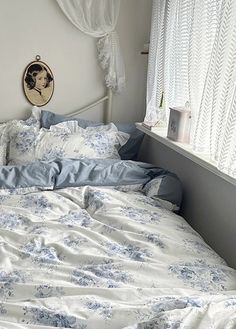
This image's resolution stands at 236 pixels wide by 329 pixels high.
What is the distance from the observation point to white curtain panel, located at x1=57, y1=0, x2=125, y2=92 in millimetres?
2205

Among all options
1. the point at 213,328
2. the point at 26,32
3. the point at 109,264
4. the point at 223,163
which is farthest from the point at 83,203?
the point at 26,32

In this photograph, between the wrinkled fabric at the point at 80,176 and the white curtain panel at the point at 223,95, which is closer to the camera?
the white curtain panel at the point at 223,95

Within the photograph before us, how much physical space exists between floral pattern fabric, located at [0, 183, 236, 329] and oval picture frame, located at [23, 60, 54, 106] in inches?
34.6

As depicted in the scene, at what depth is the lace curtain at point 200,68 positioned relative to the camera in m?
1.35

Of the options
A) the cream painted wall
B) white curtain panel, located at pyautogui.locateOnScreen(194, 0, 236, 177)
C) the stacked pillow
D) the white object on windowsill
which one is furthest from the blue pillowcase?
white curtain panel, located at pyautogui.locateOnScreen(194, 0, 236, 177)

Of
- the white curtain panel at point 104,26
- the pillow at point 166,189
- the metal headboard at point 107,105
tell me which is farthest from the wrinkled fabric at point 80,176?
the white curtain panel at point 104,26

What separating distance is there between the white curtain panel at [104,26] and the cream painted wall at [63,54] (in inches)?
2.2

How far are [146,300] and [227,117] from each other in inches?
29.7

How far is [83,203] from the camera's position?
163cm

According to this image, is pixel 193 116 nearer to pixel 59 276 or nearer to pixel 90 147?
pixel 90 147

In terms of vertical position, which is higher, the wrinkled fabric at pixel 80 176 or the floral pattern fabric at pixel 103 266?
the wrinkled fabric at pixel 80 176

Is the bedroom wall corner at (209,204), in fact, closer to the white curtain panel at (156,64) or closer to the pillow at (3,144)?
the white curtain panel at (156,64)

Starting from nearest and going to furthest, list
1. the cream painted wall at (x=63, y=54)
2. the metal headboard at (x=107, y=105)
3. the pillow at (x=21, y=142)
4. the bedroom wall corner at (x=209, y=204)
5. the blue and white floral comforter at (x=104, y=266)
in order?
1. the blue and white floral comforter at (x=104, y=266)
2. the bedroom wall corner at (x=209, y=204)
3. the pillow at (x=21, y=142)
4. the cream painted wall at (x=63, y=54)
5. the metal headboard at (x=107, y=105)

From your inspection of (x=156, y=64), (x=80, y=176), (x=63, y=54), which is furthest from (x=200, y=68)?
(x=63, y=54)
